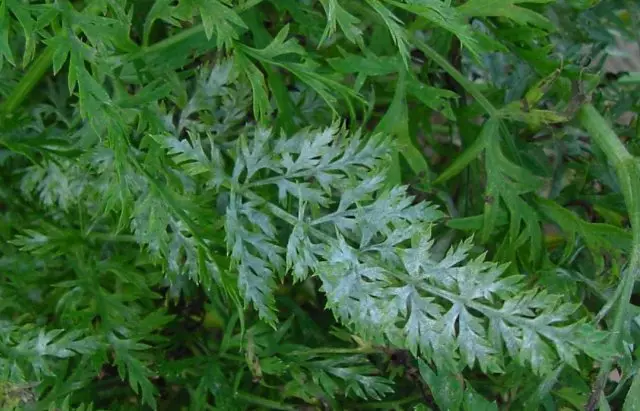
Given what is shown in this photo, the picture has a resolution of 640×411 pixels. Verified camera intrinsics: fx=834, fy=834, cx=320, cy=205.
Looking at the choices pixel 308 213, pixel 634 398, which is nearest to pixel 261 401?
pixel 308 213

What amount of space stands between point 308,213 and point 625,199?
0.32m

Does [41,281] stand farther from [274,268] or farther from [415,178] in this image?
[415,178]

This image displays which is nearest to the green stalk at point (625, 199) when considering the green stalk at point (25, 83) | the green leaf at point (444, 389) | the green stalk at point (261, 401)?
the green leaf at point (444, 389)

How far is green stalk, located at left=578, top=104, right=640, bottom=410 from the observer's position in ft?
2.45

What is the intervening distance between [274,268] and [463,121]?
0.32 m

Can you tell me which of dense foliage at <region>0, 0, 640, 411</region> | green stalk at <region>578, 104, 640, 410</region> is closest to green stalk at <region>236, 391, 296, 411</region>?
dense foliage at <region>0, 0, 640, 411</region>

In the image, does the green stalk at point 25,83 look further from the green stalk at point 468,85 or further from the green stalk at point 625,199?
the green stalk at point 625,199

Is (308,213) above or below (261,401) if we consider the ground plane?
above

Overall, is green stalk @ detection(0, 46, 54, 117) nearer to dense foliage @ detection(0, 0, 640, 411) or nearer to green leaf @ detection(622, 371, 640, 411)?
dense foliage @ detection(0, 0, 640, 411)

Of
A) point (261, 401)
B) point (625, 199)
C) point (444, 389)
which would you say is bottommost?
point (261, 401)

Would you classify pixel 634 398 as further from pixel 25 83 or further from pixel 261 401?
pixel 25 83

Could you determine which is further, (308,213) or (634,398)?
(308,213)

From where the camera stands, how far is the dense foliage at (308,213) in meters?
0.69

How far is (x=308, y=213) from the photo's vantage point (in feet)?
2.94
